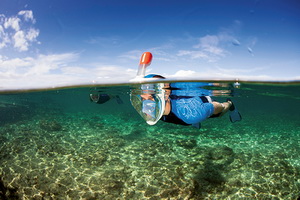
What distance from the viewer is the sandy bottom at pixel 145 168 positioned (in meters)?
6.04

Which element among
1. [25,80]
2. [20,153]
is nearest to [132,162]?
[20,153]

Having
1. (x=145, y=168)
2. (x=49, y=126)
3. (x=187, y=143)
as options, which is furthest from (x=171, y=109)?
(x=49, y=126)

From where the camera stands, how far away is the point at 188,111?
5.98 m

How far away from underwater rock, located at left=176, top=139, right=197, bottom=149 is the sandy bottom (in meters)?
0.07

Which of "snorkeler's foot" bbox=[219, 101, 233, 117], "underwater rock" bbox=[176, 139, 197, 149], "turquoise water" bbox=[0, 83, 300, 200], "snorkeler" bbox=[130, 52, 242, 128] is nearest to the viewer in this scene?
"snorkeler" bbox=[130, 52, 242, 128]

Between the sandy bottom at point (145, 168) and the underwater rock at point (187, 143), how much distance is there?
0.07 metres

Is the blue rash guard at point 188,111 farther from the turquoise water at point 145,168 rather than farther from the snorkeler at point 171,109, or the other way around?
the turquoise water at point 145,168

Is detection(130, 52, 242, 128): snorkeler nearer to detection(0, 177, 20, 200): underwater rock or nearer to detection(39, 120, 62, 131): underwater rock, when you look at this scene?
detection(0, 177, 20, 200): underwater rock

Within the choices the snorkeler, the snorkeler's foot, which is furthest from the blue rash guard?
the snorkeler's foot

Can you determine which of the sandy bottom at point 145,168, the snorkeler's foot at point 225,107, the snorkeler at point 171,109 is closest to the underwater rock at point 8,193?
the sandy bottom at point 145,168

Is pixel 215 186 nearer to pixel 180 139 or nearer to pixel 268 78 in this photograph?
pixel 180 139

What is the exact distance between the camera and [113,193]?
597 centimetres

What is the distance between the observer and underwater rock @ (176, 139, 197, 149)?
1061cm

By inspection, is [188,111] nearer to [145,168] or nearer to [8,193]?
[145,168]
